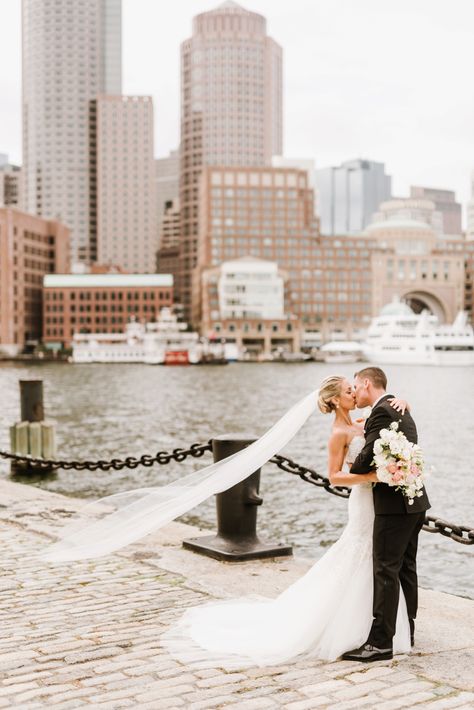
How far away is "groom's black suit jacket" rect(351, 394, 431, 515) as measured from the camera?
594 centimetres

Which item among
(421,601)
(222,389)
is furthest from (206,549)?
(222,389)

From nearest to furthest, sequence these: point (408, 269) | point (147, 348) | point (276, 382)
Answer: point (276, 382)
point (147, 348)
point (408, 269)

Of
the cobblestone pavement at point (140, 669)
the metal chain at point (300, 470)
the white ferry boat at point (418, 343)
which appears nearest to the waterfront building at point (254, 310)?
the white ferry boat at point (418, 343)

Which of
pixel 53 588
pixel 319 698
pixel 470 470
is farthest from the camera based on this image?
pixel 470 470

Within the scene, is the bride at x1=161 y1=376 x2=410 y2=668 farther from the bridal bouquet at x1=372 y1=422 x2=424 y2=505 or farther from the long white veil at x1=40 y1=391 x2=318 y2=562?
the long white veil at x1=40 y1=391 x2=318 y2=562

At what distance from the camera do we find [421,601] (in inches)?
299

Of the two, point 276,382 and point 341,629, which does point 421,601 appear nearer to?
point 341,629

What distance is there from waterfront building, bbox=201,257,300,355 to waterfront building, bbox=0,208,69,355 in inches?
1458

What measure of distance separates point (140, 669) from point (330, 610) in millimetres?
1391

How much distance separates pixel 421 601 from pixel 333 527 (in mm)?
9195

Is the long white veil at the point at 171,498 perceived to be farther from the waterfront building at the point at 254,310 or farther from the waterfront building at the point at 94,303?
the waterfront building at the point at 94,303

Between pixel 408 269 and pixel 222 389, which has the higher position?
pixel 408 269

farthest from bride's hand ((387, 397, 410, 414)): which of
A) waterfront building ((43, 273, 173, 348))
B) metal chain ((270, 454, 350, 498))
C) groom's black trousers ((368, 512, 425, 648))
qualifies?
waterfront building ((43, 273, 173, 348))

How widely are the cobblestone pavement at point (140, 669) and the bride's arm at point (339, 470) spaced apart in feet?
4.01
